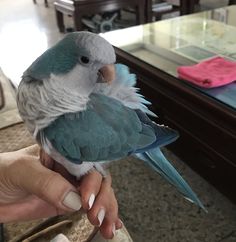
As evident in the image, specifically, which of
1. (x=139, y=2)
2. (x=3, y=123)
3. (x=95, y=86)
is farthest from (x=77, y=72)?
(x=139, y=2)

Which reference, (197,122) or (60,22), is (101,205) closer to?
(197,122)

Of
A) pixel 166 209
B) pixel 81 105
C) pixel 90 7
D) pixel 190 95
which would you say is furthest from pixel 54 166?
pixel 90 7

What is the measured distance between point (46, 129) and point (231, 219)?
0.71 meters

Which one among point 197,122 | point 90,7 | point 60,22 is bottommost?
point 60,22

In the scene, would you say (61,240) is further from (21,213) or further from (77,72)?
(77,72)

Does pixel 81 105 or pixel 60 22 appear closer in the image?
pixel 81 105

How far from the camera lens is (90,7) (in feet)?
7.45

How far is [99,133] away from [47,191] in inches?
4.0

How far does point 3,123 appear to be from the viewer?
0.86m

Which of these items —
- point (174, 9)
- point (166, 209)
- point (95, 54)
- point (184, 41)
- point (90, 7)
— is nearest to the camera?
point (95, 54)

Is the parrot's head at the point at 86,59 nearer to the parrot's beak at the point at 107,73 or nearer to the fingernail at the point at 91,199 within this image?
the parrot's beak at the point at 107,73

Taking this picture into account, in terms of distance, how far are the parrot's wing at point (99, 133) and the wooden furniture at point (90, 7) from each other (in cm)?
188

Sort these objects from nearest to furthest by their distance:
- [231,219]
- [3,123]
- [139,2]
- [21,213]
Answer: [21,213], [3,123], [231,219], [139,2]

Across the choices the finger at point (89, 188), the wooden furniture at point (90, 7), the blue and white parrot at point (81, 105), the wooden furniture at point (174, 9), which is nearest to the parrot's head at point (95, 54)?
the blue and white parrot at point (81, 105)
